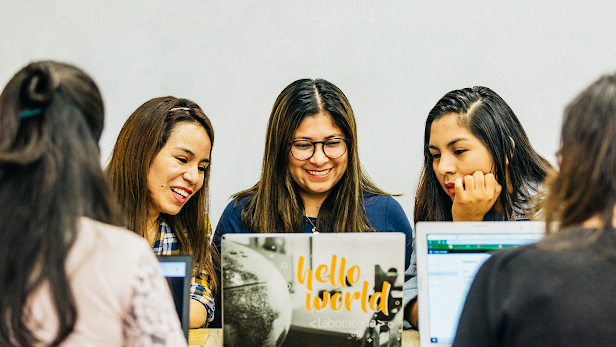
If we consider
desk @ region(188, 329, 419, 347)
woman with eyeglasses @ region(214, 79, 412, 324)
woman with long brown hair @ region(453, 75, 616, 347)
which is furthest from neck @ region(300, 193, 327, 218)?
woman with long brown hair @ region(453, 75, 616, 347)

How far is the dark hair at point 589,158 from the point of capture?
770 millimetres

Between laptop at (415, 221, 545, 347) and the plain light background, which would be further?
the plain light background

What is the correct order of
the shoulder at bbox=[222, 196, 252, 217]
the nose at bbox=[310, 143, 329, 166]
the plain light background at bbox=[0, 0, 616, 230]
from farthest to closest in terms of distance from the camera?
the plain light background at bbox=[0, 0, 616, 230] → the shoulder at bbox=[222, 196, 252, 217] → the nose at bbox=[310, 143, 329, 166]

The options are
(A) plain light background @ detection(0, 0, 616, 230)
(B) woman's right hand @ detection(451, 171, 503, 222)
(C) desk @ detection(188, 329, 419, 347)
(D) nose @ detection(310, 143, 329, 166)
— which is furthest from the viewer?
(A) plain light background @ detection(0, 0, 616, 230)

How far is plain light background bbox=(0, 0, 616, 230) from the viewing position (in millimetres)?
2455

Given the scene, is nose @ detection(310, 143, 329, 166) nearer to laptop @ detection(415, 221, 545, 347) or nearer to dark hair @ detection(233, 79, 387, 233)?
dark hair @ detection(233, 79, 387, 233)

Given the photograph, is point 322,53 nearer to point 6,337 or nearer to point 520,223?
point 520,223

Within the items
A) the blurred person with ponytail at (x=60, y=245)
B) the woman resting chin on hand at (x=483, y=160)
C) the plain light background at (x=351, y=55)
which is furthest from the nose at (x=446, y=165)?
the blurred person with ponytail at (x=60, y=245)

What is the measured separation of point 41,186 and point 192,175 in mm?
896

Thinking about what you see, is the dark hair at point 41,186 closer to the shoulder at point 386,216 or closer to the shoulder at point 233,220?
the shoulder at point 233,220

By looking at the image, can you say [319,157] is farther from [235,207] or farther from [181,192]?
[181,192]

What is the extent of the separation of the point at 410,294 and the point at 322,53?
4.45 ft

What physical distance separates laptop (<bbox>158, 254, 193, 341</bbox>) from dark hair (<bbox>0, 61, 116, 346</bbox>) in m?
0.35

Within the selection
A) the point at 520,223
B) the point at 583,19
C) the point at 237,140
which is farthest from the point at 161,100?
the point at 583,19
